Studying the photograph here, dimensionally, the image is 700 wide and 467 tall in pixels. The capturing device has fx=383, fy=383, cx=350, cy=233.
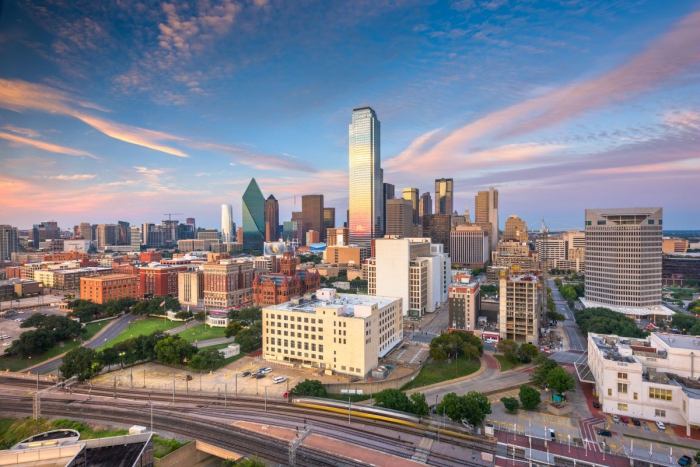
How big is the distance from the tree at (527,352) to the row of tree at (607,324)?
687 inches

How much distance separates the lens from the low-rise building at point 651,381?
41000 millimetres

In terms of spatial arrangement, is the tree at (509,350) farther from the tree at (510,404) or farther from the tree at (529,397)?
the tree at (510,404)

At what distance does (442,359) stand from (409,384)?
9834 millimetres

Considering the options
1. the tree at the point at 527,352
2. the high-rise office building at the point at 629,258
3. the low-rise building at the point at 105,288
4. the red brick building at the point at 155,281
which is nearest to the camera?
the tree at the point at 527,352

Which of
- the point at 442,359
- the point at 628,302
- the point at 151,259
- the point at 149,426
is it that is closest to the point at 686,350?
the point at 442,359

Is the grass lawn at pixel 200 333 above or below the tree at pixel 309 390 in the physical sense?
below

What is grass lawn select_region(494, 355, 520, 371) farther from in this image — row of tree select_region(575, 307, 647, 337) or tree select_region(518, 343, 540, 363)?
row of tree select_region(575, 307, 647, 337)

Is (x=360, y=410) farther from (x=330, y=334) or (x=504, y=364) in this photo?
(x=504, y=364)

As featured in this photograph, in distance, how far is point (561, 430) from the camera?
130 feet

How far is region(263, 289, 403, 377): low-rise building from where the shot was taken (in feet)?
178

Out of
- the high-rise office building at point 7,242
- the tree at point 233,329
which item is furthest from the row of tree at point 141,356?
the high-rise office building at point 7,242

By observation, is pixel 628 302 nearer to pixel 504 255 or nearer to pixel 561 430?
pixel 504 255

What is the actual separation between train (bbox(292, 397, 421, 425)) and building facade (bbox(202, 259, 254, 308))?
66.8 metres

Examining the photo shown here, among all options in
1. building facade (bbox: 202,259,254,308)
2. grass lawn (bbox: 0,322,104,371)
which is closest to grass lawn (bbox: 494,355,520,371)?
building facade (bbox: 202,259,254,308)
